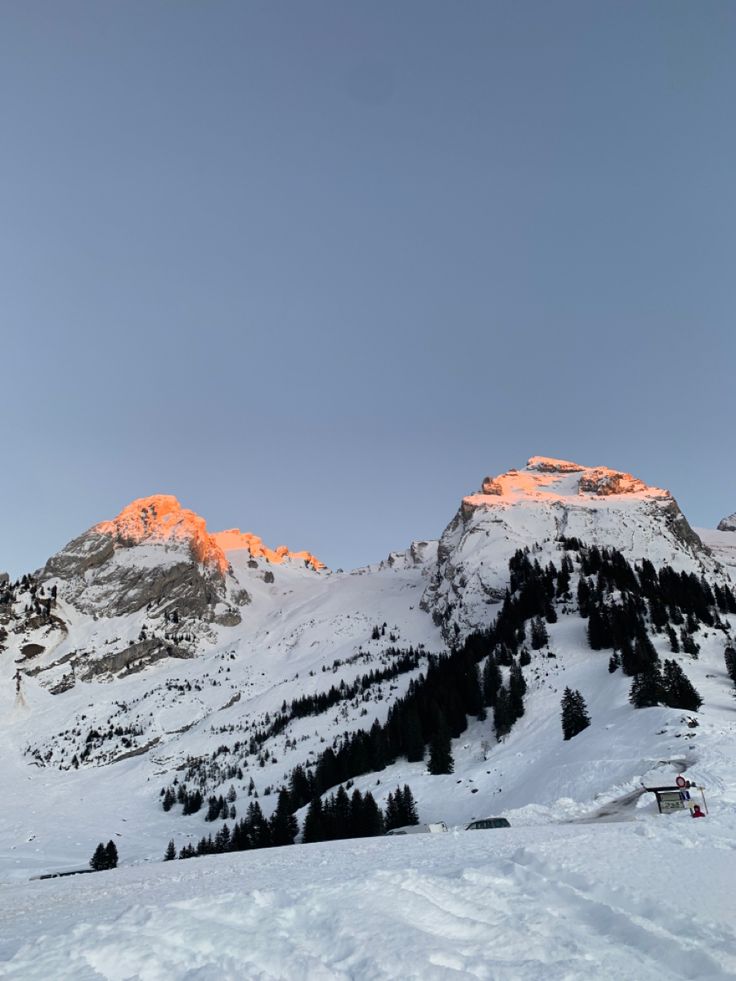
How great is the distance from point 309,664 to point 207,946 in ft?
544

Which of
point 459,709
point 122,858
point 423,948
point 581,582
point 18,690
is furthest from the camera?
point 18,690

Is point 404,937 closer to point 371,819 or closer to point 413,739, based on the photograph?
point 371,819

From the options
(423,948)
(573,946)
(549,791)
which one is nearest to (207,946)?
(423,948)

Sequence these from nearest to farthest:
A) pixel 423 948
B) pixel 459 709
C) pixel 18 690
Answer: pixel 423 948
pixel 459 709
pixel 18 690

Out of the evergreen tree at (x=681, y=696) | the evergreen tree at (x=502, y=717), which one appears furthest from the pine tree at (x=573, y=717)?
the evergreen tree at (x=502, y=717)

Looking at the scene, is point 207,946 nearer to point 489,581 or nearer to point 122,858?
point 122,858

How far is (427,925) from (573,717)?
5813 cm

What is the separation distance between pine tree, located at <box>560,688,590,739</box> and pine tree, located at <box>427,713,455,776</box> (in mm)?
14608

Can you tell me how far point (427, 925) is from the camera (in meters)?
8.95

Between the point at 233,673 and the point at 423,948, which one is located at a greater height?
the point at 233,673

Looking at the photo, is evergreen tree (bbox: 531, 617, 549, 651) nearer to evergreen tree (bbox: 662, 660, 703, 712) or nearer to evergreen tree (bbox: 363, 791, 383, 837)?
evergreen tree (bbox: 662, 660, 703, 712)

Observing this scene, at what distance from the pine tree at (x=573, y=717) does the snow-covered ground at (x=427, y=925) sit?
49324 millimetres

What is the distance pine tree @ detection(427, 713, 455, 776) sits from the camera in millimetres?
68625

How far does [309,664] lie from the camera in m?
168
